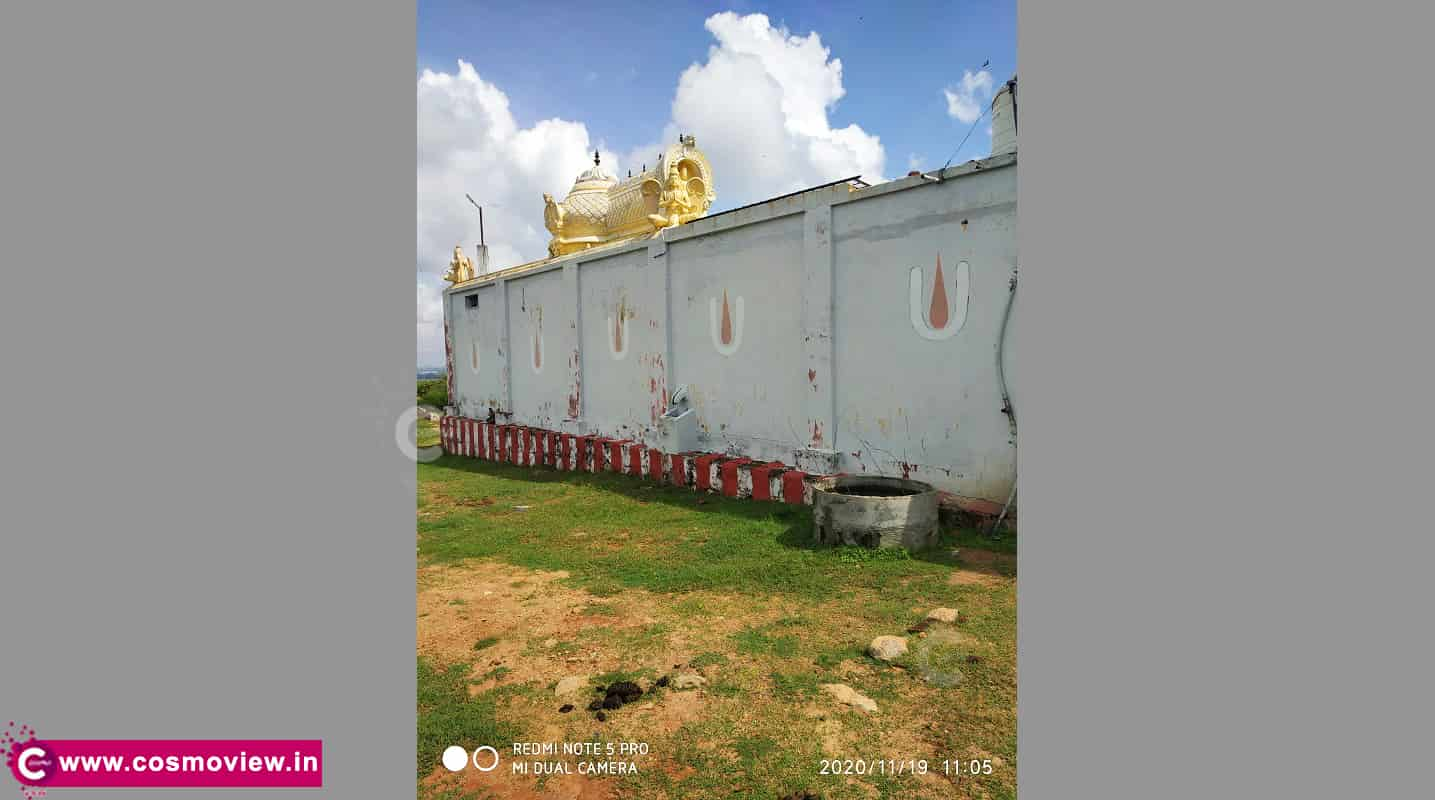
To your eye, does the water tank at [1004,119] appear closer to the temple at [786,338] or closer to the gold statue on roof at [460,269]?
the temple at [786,338]

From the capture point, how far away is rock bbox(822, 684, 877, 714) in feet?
9.70

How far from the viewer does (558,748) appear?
8.87 feet

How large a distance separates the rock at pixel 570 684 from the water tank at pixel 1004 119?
5.67 meters

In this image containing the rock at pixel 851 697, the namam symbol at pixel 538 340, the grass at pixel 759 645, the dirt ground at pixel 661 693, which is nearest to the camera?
the dirt ground at pixel 661 693

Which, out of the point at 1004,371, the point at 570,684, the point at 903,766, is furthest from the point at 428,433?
the point at 903,766

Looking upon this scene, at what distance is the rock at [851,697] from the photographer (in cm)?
296

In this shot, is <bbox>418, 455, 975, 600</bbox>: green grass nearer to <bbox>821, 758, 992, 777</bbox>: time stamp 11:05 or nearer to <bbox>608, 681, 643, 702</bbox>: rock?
<bbox>608, 681, 643, 702</bbox>: rock

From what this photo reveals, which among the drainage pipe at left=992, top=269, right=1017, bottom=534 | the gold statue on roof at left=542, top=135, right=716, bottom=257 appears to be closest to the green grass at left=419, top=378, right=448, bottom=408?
the gold statue on roof at left=542, top=135, right=716, bottom=257

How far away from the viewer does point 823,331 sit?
7.42 meters

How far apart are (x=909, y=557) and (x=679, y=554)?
1918mm

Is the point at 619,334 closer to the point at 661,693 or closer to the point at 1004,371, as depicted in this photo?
the point at 1004,371

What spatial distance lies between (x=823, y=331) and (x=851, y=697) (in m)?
4.92

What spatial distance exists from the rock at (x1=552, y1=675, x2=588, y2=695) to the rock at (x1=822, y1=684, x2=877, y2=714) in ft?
3.98

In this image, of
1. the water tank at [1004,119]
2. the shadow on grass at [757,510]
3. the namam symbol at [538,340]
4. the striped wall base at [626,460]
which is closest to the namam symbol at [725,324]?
the striped wall base at [626,460]
